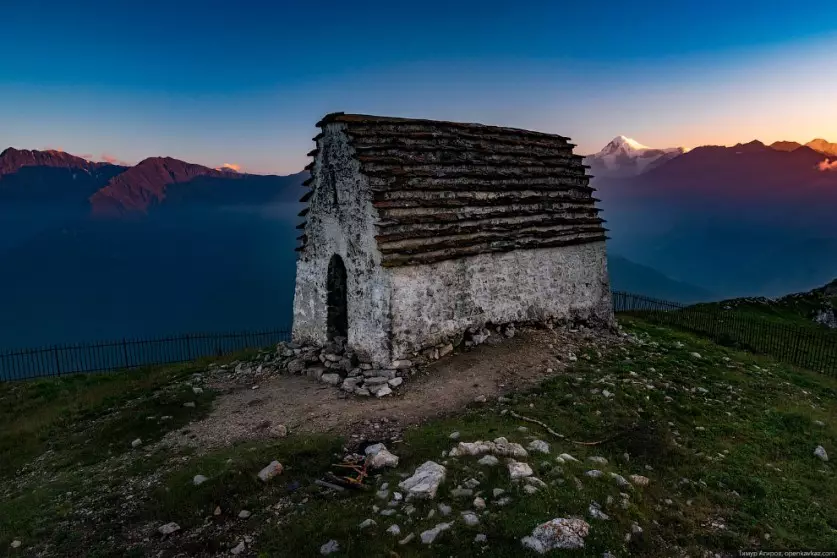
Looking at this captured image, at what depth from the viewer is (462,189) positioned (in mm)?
13766

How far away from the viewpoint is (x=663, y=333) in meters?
19.6

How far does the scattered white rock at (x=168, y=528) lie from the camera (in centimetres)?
656

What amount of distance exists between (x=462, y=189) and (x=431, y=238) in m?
2.10

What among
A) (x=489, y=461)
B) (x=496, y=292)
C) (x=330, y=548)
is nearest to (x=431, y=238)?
(x=496, y=292)

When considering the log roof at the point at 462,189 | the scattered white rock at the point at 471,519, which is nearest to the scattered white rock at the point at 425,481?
the scattered white rock at the point at 471,519

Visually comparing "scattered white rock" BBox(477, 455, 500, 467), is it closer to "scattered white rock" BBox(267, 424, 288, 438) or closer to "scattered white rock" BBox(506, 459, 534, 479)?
"scattered white rock" BBox(506, 459, 534, 479)

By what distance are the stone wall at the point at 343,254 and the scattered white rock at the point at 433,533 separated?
6.49 meters

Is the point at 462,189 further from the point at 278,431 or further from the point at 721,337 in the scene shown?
the point at 721,337

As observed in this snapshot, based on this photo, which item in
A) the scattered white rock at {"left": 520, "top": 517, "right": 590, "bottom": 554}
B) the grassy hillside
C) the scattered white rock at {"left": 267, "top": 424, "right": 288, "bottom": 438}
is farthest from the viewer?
the scattered white rock at {"left": 267, "top": 424, "right": 288, "bottom": 438}

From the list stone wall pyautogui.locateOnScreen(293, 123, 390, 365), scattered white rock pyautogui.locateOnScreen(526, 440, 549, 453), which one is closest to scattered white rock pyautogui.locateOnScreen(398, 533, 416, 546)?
scattered white rock pyautogui.locateOnScreen(526, 440, 549, 453)

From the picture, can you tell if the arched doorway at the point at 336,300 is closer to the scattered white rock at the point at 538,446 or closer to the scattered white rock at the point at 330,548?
the scattered white rock at the point at 538,446

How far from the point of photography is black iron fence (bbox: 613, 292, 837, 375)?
63.3 ft

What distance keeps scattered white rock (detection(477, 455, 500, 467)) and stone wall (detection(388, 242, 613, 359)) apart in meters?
5.23

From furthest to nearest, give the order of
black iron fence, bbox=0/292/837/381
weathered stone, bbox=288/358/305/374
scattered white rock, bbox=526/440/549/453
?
black iron fence, bbox=0/292/837/381 → weathered stone, bbox=288/358/305/374 → scattered white rock, bbox=526/440/549/453
